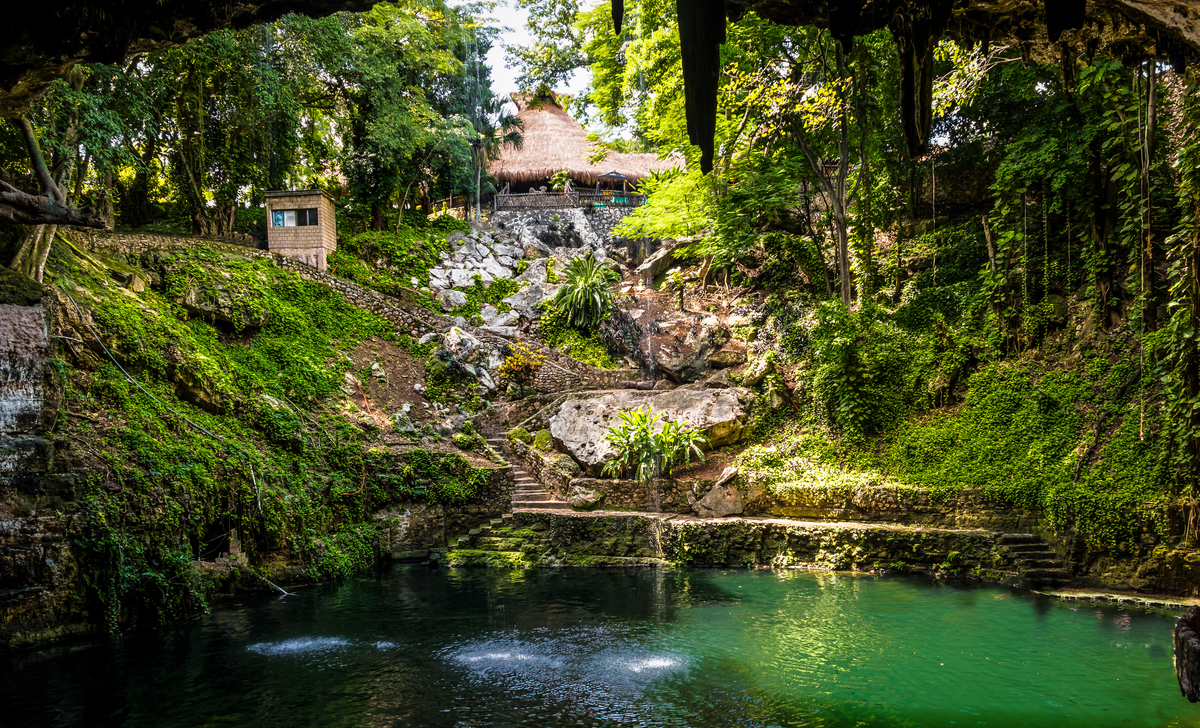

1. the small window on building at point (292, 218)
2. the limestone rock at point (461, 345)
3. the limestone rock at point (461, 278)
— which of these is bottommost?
the limestone rock at point (461, 345)

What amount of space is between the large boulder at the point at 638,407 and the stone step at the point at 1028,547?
5726 millimetres

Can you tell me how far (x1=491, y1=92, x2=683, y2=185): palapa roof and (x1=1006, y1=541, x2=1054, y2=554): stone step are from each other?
21.1 meters

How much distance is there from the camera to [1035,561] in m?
9.47

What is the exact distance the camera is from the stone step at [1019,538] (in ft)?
31.8

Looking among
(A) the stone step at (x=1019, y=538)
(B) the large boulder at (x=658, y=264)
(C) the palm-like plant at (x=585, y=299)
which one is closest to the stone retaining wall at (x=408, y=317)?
(C) the palm-like plant at (x=585, y=299)

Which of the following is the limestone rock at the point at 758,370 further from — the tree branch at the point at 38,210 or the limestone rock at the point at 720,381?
the tree branch at the point at 38,210

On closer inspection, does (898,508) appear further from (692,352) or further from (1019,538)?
(692,352)

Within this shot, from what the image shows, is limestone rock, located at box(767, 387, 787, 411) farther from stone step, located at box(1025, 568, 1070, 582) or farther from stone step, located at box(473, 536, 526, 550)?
stone step, located at box(473, 536, 526, 550)

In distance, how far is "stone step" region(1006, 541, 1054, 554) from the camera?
9.59 metres

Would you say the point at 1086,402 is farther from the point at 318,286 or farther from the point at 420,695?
the point at 318,286

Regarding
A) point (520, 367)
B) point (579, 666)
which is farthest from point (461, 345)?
point (579, 666)

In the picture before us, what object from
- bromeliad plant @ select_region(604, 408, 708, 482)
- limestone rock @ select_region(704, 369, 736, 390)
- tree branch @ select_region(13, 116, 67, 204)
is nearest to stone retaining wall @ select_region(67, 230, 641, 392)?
limestone rock @ select_region(704, 369, 736, 390)

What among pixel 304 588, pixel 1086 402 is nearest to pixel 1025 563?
pixel 1086 402

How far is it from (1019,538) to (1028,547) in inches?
6.5
